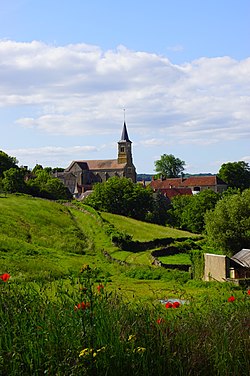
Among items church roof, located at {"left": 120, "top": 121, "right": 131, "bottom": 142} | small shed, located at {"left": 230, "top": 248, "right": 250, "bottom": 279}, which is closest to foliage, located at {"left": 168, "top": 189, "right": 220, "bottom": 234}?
small shed, located at {"left": 230, "top": 248, "right": 250, "bottom": 279}

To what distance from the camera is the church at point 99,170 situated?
143 metres

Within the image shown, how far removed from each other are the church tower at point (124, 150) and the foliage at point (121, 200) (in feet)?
223

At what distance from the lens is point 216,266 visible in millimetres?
36188

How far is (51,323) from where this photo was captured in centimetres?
717

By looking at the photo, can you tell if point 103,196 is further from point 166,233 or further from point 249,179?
point 249,179

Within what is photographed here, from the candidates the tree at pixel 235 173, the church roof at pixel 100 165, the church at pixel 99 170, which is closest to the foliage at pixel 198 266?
the tree at pixel 235 173

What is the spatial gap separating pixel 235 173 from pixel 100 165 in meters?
40.7

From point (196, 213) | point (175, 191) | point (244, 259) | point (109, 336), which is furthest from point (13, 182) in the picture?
point (109, 336)

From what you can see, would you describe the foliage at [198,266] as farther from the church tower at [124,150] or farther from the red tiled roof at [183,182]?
the church tower at [124,150]

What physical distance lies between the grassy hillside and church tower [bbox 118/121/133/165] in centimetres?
8070

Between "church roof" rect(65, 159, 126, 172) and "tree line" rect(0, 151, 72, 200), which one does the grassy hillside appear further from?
"church roof" rect(65, 159, 126, 172)

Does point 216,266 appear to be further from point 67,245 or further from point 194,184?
point 194,184

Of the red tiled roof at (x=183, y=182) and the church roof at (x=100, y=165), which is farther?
the church roof at (x=100, y=165)

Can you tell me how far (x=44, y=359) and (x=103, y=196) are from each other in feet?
261
